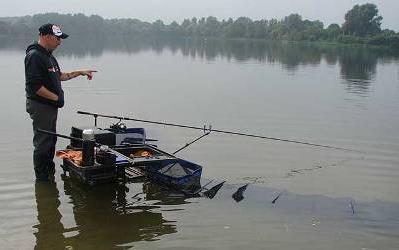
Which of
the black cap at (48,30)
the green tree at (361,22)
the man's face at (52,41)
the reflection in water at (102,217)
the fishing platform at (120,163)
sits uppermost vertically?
Answer: the green tree at (361,22)

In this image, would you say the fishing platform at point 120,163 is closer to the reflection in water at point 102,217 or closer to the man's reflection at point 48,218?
the reflection in water at point 102,217

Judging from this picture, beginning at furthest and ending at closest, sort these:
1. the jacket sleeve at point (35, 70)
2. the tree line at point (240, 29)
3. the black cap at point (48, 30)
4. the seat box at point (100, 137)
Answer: the tree line at point (240, 29), the seat box at point (100, 137), the black cap at point (48, 30), the jacket sleeve at point (35, 70)

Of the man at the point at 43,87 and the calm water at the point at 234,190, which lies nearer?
the calm water at the point at 234,190

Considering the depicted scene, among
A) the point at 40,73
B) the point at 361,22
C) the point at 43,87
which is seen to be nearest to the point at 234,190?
the point at 43,87

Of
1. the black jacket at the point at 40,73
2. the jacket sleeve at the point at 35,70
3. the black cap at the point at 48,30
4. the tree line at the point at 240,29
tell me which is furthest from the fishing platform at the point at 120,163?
the tree line at the point at 240,29

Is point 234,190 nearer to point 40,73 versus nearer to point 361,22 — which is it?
point 40,73

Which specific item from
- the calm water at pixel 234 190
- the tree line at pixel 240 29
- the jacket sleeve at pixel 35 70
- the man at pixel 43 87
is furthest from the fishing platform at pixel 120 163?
the tree line at pixel 240 29

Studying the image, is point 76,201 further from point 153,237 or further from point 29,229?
point 153,237

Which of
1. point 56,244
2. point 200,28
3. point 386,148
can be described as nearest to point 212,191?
point 56,244

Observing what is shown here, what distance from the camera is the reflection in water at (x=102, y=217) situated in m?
5.72

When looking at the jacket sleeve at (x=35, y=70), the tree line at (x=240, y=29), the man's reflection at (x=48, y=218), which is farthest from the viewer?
the tree line at (x=240, y=29)

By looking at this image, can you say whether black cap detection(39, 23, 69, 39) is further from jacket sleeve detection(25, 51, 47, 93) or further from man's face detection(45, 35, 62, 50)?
jacket sleeve detection(25, 51, 47, 93)

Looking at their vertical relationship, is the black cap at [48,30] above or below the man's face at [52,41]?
above

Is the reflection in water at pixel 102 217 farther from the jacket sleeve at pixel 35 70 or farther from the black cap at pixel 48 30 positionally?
the black cap at pixel 48 30
